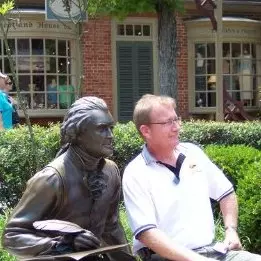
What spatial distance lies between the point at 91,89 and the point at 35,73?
53.7 inches

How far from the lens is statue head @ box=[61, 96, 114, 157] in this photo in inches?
117

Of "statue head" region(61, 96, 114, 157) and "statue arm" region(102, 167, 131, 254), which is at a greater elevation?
"statue head" region(61, 96, 114, 157)

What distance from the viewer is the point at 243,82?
20.2 m

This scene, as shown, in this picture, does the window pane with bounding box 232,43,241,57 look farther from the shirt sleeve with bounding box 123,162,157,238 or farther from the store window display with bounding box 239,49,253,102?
the shirt sleeve with bounding box 123,162,157,238

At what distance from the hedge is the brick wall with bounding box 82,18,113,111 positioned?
9027 mm

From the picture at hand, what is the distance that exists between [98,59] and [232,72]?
3.92m

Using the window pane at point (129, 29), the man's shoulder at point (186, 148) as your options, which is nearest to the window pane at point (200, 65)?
the window pane at point (129, 29)

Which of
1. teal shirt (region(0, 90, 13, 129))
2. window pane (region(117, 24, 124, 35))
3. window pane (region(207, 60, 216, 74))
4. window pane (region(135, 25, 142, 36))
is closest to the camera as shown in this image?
teal shirt (region(0, 90, 13, 129))

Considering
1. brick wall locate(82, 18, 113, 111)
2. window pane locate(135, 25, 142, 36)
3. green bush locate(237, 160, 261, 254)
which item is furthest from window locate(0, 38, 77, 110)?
green bush locate(237, 160, 261, 254)

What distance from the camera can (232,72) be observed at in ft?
65.8

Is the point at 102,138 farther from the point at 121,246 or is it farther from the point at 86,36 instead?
the point at 86,36

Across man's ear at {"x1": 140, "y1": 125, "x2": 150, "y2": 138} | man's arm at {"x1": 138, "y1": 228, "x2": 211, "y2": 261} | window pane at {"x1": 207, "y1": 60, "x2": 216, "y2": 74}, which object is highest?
window pane at {"x1": 207, "y1": 60, "x2": 216, "y2": 74}

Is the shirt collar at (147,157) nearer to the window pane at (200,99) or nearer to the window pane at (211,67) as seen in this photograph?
the window pane at (200,99)

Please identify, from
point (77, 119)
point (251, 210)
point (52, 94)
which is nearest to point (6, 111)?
point (251, 210)
